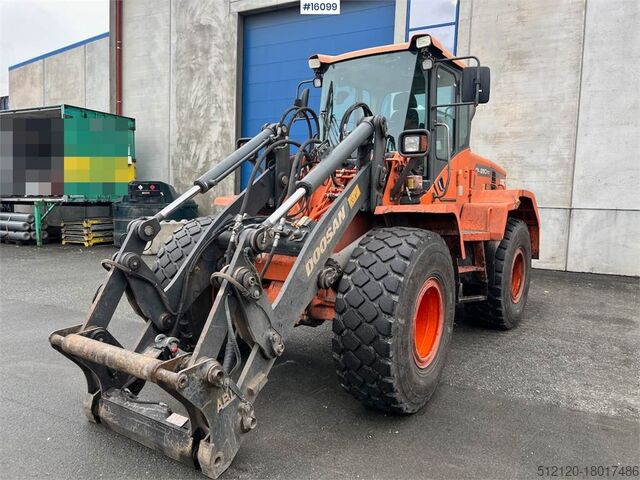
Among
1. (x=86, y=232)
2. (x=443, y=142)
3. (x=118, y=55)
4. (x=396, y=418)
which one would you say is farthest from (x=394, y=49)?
(x=118, y=55)

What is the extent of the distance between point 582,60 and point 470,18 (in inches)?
89.3

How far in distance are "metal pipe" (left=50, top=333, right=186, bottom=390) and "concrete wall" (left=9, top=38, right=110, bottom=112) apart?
14.4 m

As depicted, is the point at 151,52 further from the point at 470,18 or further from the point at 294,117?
the point at 294,117

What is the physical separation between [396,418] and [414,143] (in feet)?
6.29

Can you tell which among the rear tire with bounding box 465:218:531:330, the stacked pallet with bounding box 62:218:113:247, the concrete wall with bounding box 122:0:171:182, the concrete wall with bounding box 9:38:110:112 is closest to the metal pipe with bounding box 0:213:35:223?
the stacked pallet with bounding box 62:218:113:247

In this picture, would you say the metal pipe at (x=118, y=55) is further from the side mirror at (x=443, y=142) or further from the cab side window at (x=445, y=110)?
the side mirror at (x=443, y=142)

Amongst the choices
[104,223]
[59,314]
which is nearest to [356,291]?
[59,314]

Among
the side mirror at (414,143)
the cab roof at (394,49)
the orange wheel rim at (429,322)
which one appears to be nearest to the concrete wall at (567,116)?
the cab roof at (394,49)

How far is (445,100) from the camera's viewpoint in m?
4.70

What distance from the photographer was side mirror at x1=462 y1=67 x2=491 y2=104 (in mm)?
4258

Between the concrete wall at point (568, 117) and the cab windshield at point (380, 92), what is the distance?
6.07 metres

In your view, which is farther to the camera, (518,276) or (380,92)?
(518,276)

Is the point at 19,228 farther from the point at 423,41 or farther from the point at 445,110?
the point at 423,41

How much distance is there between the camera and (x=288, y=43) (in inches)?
482
